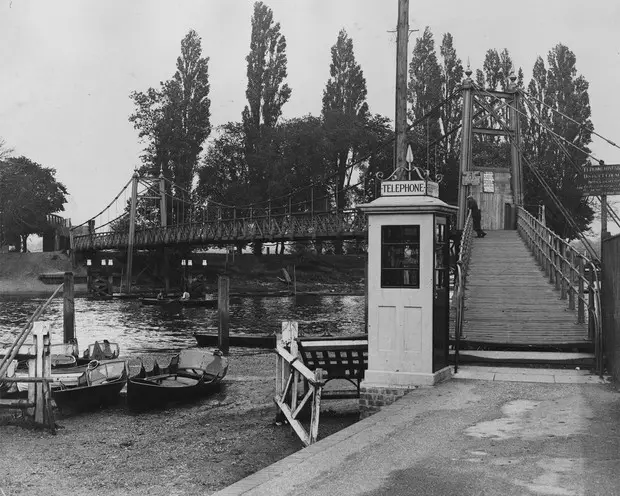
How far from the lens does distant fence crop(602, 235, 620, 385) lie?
9859mm

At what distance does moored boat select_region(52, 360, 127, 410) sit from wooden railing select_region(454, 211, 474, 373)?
A: 685 cm

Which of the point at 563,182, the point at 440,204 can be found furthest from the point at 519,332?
the point at 563,182

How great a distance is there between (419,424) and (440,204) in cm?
300

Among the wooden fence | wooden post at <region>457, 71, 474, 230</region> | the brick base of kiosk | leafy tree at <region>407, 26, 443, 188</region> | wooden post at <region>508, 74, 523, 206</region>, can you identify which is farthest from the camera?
leafy tree at <region>407, 26, 443, 188</region>

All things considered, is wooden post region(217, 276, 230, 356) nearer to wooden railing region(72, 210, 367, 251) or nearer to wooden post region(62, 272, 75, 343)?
wooden post region(62, 272, 75, 343)

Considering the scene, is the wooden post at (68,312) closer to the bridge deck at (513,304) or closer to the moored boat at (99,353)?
the moored boat at (99,353)

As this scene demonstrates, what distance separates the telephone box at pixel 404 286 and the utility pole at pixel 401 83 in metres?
6.44

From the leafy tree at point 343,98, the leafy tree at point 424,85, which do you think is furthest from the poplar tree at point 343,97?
the leafy tree at point 424,85

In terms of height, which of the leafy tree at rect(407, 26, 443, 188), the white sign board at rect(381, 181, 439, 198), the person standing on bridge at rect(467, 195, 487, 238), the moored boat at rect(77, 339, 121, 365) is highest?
the leafy tree at rect(407, 26, 443, 188)

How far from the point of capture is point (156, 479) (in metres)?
9.76

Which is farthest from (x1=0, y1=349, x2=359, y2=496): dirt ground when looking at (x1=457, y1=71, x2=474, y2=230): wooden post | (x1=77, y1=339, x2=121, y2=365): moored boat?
(x1=457, y1=71, x2=474, y2=230): wooden post

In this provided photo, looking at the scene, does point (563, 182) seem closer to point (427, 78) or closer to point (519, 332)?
point (427, 78)

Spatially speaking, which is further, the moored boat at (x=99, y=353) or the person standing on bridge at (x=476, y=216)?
the person standing on bridge at (x=476, y=216)

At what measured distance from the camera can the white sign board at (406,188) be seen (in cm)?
977
